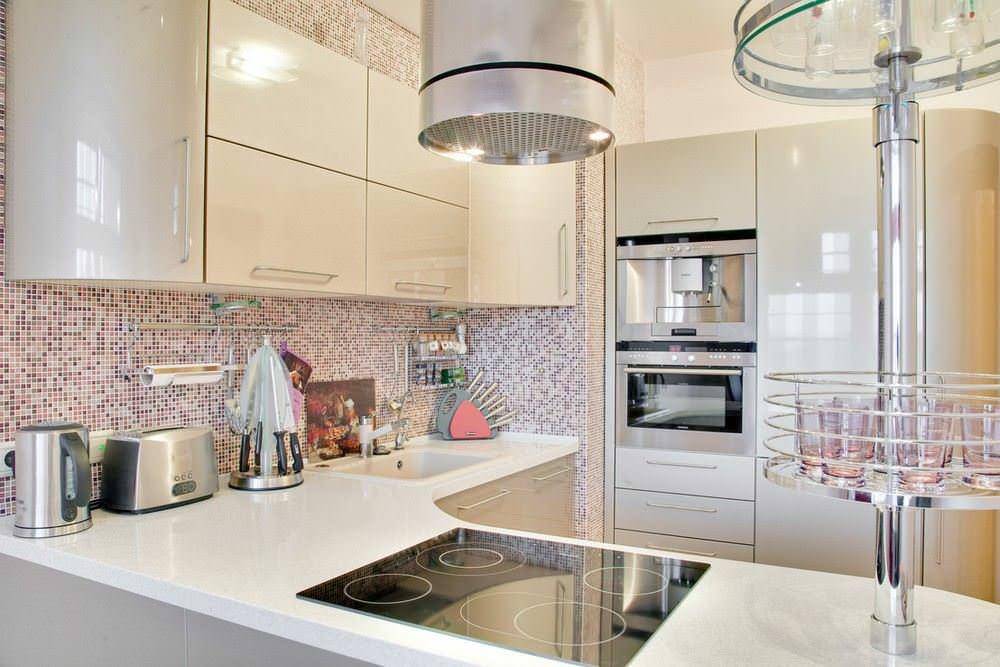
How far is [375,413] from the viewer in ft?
9.18

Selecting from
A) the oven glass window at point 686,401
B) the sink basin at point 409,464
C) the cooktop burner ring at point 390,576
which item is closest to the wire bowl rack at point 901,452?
the cooktop burner ring at point 390,576

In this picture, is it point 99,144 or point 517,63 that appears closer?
point 517,63

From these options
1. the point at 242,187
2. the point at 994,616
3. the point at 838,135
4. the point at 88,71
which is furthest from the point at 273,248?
the point at 838,135

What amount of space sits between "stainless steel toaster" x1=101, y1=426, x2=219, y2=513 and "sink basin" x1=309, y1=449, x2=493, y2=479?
585mm

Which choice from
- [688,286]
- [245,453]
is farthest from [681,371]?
[245,453]

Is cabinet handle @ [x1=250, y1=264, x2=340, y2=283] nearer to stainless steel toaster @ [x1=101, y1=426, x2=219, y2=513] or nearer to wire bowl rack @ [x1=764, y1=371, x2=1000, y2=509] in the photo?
stainless steel toaster @ [x1=101, y1=426, x2=219, y2=513]

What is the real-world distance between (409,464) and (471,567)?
137 centimetres

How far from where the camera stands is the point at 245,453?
2031 millimetres

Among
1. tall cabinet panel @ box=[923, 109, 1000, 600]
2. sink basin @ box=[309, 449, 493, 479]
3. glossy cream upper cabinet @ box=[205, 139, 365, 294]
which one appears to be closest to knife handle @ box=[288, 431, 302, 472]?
sink basin @ box=[309, 449, 493, 479]

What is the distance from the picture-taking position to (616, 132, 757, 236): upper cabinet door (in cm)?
295

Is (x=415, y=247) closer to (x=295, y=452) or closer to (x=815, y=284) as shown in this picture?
(x=295, y=452)

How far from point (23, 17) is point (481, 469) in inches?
68.0

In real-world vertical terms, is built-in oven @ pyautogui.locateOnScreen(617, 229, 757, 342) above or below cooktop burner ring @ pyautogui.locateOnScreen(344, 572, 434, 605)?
above

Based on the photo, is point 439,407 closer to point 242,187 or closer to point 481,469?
point 481,469
